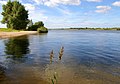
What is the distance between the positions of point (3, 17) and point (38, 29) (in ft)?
74.0

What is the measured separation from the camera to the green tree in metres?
99.6

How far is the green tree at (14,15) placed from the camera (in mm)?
99625

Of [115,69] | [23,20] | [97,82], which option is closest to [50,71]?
[97,82]

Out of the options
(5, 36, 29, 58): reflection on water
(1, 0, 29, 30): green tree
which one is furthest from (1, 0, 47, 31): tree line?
(5, 36, 29, 58): reflection on water

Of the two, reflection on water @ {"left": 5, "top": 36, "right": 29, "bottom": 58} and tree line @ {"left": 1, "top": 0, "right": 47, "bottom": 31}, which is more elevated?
tree line @ {"left": 1, "top": 0, "right": 47, "bottom": 31}

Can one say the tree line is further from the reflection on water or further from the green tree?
the reflection on water

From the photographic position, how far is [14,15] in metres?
99.4

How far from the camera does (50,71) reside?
49.9 feet

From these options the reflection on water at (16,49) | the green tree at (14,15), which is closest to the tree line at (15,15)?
the green tree at (14,15)

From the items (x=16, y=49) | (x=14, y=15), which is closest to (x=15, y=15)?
(x=14, y=15)

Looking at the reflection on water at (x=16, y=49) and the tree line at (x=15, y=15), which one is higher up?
the tree line at (x=15, y=15)

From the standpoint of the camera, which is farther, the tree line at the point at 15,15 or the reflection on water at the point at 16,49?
the tree line at the point at 15,15

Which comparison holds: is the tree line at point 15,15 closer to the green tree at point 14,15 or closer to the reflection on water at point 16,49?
the green tree at point 14,15

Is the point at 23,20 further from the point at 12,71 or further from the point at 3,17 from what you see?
the point at 12,71
